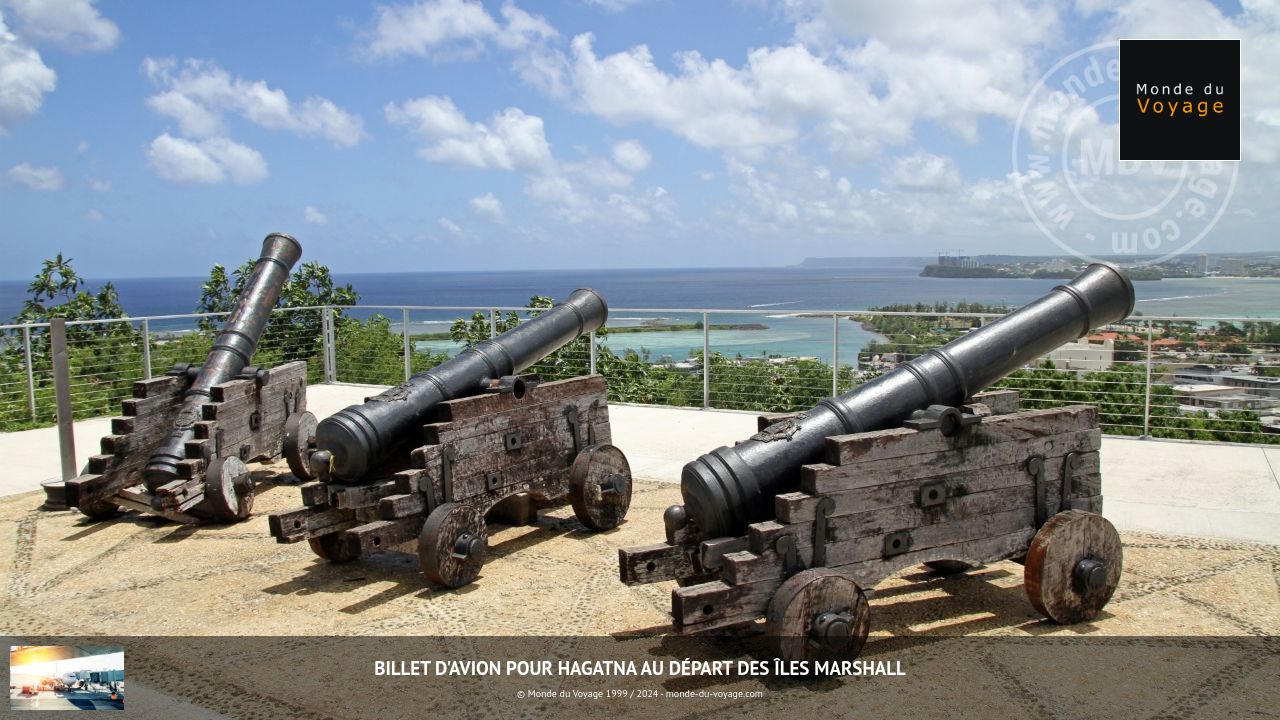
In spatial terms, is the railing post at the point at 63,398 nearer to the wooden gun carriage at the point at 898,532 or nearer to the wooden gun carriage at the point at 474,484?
the wooden gun carriage at the point at 474,484

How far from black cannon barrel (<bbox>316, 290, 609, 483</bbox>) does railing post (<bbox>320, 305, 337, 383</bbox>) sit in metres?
6.68

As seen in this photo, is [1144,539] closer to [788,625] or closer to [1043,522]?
[1043,522]

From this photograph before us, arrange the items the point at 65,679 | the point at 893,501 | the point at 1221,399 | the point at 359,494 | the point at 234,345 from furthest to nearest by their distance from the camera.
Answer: the point at 1221,399
the point at 234,345
the point at 359,494
the point at 893,501
the point at 65,679

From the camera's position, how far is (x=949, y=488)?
4047 mm

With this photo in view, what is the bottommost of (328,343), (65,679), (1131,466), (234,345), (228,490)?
(65,679)

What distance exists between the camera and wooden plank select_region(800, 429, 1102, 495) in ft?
12.2

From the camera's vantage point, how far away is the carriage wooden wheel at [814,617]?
3.53 metres

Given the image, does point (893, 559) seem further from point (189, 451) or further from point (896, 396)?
point (189, 451)

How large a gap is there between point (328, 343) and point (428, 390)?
24.5 ft

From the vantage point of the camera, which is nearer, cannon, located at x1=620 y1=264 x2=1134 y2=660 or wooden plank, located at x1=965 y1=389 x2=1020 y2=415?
cannon, located at x1=620 y1=264 x2=1134 y2=660

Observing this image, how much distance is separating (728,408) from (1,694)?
7720mm

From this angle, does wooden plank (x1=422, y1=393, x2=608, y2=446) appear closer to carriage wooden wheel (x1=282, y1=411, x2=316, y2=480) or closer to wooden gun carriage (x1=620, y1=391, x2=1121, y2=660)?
wooden gun carriage (x1=620, y1=391, x2=1121, y2=660)

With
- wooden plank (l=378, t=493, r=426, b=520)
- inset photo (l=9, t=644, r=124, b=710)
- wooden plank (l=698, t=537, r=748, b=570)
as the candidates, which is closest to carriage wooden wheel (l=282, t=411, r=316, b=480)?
wooden plank (l=378, t=493, r=426, b=520)

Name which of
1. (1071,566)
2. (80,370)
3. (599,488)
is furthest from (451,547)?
(80,370)
